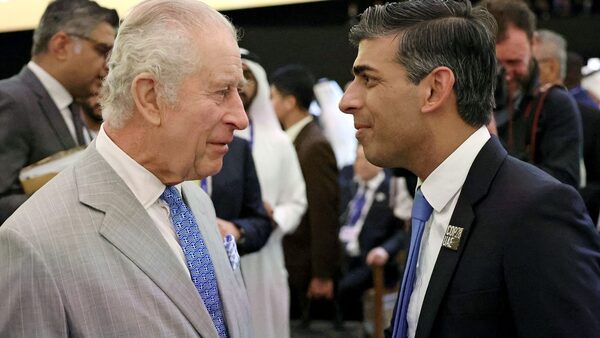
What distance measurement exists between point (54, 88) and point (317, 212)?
254 cm

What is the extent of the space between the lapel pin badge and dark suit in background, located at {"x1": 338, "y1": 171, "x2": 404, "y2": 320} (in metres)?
3.42

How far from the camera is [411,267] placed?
190 cm

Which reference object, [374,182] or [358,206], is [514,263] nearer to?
[374,182]

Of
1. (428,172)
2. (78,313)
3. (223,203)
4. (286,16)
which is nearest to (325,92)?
(286,16)

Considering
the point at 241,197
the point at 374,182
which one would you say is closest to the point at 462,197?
the point at 241,197

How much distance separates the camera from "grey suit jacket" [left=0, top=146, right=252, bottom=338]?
1.47m

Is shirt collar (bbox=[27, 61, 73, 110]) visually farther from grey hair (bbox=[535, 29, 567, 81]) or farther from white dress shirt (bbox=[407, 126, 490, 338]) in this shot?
grey hair (bbox=[535, 29, 567, 81])

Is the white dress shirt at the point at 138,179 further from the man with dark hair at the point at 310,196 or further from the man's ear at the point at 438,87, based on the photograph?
the man with dark hair at the point at 310,196

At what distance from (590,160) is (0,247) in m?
3.30

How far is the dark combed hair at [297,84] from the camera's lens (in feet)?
17.6

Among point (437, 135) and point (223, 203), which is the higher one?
point (437, 135)

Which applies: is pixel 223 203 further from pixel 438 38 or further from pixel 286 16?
pixel 286 16

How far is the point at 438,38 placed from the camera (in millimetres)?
1894

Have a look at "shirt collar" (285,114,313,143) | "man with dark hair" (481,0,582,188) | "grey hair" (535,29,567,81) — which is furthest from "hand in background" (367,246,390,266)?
"man with dark hair" (481,0,582,188)
